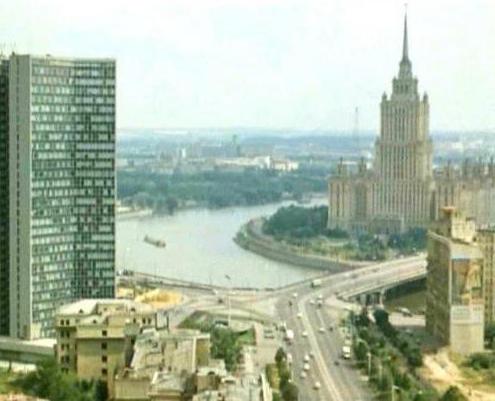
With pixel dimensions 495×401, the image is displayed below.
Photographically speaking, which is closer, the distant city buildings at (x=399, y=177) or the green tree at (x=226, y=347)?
the green tree at (x=226, y=347)

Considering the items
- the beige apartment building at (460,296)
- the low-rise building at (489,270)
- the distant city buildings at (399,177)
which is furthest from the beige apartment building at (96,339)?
the distant city buildings at (399,177)

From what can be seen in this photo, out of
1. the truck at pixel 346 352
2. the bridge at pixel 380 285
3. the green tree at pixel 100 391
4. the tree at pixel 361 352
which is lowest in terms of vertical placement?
the bridge at pixel 380 285

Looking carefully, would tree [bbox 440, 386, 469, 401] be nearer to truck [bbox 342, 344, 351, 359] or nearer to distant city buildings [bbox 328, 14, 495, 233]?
truck [bbox 342, 344, 351, 359]

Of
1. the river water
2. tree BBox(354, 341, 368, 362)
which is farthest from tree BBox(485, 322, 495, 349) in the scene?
the river water

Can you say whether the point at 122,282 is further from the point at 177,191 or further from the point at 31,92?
the point at 177,191

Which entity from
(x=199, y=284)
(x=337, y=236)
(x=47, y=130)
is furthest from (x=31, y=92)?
(x=337, y=236)

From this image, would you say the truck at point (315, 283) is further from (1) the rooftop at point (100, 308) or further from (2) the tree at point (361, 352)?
(1) the rooftop at point (100, 308)
